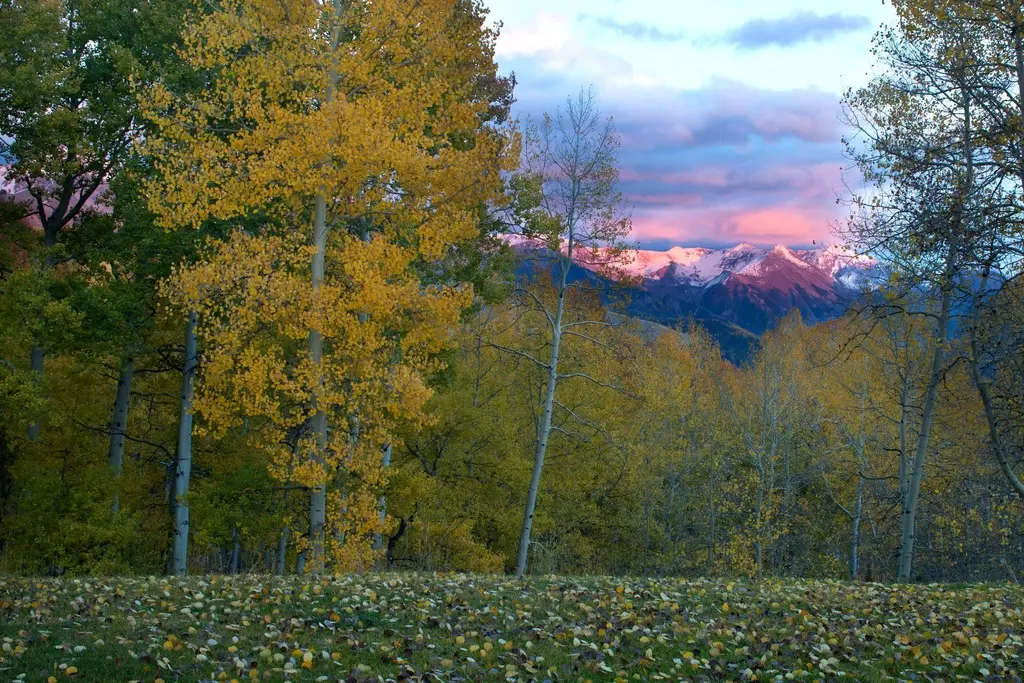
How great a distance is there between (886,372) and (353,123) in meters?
23.7

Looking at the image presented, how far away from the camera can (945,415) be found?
2428cm

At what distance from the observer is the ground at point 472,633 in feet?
22.6

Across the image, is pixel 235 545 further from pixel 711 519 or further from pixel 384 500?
pixel 711 519

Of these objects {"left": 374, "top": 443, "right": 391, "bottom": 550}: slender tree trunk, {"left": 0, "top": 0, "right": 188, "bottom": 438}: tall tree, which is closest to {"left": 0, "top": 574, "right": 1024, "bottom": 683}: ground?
{"left": 374, "top": 443, "right": 391, "bottom": 550}: slender tree trunk

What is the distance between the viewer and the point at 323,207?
43.7 feet

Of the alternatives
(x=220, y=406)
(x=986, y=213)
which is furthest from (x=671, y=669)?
(x=220, y=406)

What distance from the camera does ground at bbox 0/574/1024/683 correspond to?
690cm

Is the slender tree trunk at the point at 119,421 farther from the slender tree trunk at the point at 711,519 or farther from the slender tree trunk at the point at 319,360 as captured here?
the slender tree trunk at the point at 711,519

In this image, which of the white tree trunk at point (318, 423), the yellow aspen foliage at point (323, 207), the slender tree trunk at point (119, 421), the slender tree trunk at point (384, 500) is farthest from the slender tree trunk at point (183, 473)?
the yellow aspen foliage at point (323, 207)

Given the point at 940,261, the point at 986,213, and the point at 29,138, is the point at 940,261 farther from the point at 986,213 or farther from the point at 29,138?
the point at 29,138

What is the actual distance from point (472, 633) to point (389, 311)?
5.91 metres

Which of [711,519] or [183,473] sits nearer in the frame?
[183,473]

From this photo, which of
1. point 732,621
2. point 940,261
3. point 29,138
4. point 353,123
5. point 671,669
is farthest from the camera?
point 29,138

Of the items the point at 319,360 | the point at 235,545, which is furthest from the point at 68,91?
the point at 235,545
